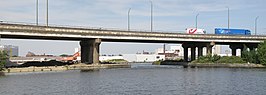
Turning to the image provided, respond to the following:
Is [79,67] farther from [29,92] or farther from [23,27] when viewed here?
[29,92]

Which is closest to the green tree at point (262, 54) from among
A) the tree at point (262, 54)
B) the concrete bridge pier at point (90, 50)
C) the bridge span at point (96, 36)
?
the tree at point (262, 54)

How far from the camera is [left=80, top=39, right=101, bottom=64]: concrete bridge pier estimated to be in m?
134

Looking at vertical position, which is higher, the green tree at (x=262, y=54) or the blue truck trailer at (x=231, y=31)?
the blue truck trailer at (x=231, y=31)

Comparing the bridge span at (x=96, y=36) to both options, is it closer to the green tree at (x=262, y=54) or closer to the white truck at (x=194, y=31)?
the white truck at (x=194, y=31)

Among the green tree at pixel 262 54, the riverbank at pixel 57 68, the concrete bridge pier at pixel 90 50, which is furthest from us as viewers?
the green tree at pixel 262 54

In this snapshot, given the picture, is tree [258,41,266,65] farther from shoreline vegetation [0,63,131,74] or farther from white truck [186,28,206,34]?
shoreline vegetation [0,63,131,74]

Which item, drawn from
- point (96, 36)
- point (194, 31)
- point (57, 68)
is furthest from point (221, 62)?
point (57, 68)

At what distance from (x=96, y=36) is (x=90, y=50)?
20.3ft

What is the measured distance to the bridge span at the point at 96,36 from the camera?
11294cm

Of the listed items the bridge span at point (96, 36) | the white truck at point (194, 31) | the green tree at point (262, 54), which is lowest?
the green tree at point (262, 54)

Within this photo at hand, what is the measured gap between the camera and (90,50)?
13625 cm

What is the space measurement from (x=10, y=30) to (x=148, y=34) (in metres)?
55.4

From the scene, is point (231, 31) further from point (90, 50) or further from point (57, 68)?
point (57, 68)

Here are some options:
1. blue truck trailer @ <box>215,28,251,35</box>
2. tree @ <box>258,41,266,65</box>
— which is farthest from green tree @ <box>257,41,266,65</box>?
blue truck trailer @ <box>215,28,251,35</box>
